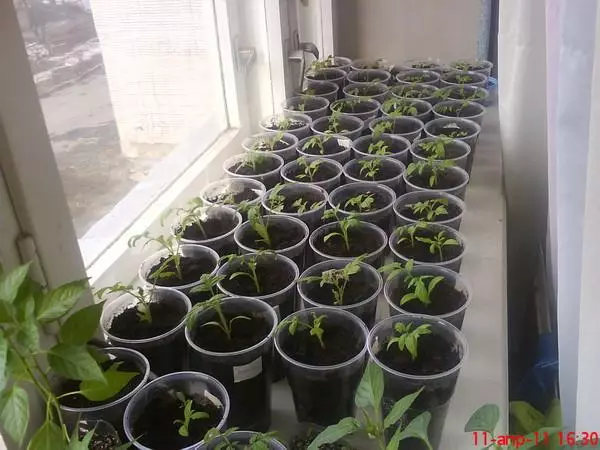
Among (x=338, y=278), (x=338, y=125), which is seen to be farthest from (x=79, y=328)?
(x=338, y=125)

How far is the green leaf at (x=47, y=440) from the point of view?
531 millimetres

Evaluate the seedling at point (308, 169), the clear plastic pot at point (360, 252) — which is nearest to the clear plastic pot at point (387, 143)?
the seedling at point (308, 169)

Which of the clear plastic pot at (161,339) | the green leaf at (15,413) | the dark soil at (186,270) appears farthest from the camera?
the dark soil at (186,270)

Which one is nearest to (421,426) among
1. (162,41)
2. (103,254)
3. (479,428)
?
(479,428)

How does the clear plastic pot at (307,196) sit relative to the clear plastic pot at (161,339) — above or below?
above

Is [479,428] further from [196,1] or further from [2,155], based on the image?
[196,1]

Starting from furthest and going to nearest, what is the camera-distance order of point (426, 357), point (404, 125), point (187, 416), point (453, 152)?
point (404, 125) < point (453, 152) < point (426, 357) < point (187, 416)

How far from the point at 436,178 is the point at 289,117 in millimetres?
413

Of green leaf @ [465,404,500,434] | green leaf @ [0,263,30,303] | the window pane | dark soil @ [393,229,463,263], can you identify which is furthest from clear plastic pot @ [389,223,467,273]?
green leaf @ [0,263,30,303]

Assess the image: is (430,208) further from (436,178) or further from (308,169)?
(308,169)

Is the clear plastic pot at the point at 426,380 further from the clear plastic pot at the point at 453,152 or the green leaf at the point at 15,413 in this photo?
the clear plastic pot at the point at 453,152

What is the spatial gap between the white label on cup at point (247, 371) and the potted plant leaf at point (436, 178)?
0.51 metres

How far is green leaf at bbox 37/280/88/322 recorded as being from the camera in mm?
535

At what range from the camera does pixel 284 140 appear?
4.20 feet
